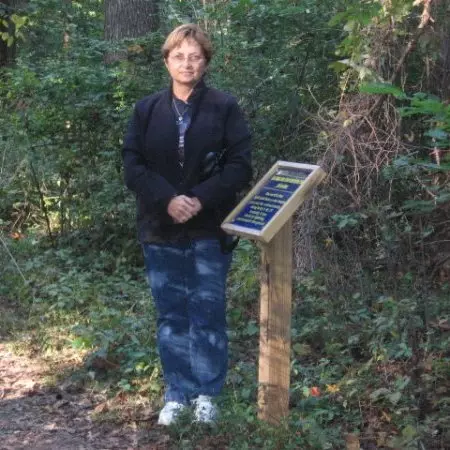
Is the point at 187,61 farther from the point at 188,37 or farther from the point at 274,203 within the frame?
the point at 274,203

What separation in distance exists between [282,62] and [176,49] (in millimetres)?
3653

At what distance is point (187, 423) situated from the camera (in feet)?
16.0

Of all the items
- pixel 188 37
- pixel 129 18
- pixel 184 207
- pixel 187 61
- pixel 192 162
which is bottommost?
pixel 184 207

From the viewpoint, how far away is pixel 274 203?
450cm

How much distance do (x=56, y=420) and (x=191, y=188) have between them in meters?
1.79

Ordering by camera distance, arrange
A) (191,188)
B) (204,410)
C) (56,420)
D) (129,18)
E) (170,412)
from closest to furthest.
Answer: (191,188) → (204,410) → (170,412) → (56,420) → (129,18)

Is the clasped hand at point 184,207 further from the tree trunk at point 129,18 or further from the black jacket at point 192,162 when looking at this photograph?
the tree trunk at point 129,18

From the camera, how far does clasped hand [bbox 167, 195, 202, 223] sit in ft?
15.2

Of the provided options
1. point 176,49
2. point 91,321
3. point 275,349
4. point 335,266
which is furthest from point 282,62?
point 275,349

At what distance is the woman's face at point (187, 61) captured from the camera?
475 cm

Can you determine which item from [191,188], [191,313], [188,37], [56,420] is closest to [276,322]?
[191,313]

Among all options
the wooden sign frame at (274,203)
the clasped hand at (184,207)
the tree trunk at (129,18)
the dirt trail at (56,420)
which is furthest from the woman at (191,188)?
the tree trunk at (129,18)

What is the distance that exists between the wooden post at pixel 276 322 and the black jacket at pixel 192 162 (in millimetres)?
402

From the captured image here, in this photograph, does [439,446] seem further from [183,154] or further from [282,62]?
[282,62]
